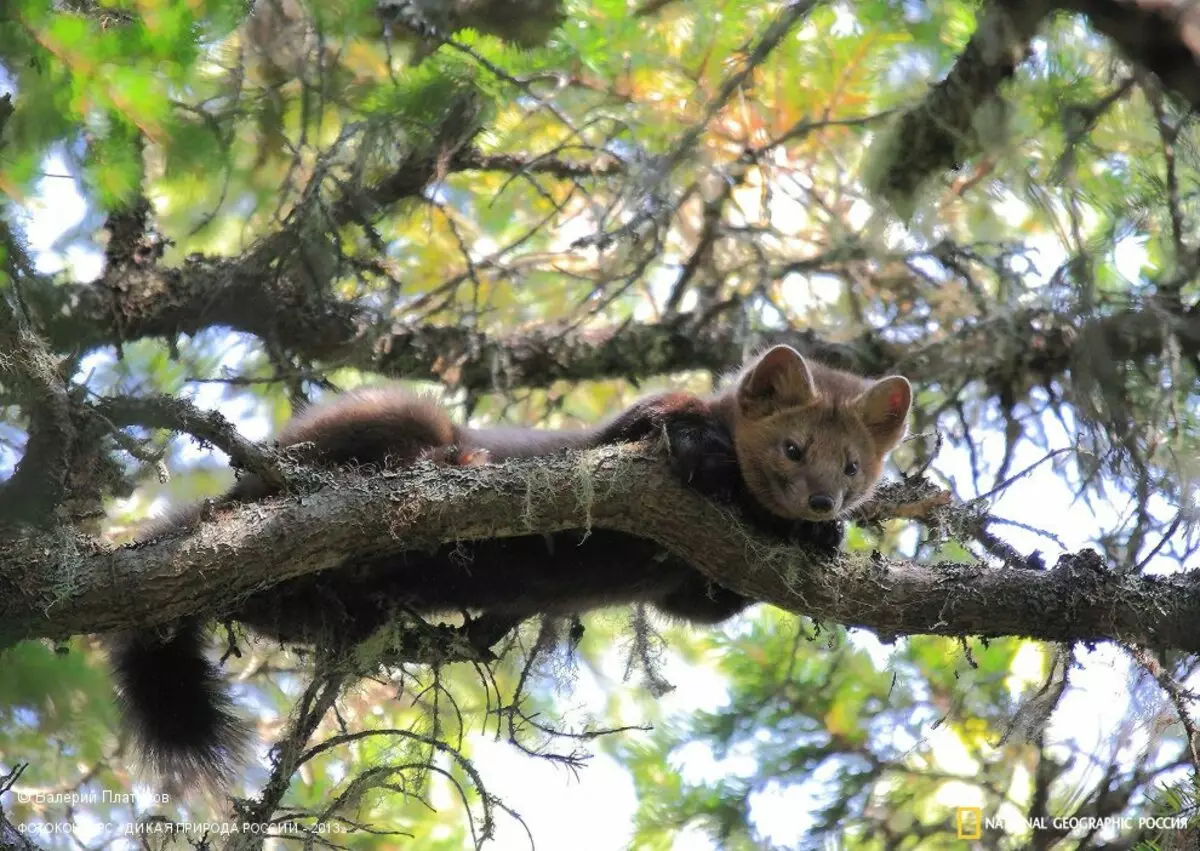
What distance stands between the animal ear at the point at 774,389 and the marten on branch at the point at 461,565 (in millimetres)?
38

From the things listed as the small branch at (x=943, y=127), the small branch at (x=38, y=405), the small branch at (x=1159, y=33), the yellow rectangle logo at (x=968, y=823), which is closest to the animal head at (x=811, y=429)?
the small branch at (x=943, y=127)

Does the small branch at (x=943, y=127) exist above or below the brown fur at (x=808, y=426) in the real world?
above

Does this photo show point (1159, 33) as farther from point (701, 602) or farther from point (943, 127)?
point (701, 602)

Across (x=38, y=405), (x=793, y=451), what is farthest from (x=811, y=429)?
(x=38, y=405)

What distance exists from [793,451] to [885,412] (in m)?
0.64

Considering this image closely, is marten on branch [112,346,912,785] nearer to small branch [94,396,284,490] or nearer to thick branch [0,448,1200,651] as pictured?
thick branch [0,448,1200,651]

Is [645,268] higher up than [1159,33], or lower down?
higher up

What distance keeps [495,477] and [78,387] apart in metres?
1.29

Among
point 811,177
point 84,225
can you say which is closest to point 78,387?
point 84,225

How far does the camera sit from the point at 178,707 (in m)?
4.47

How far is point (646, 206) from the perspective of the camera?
517cm

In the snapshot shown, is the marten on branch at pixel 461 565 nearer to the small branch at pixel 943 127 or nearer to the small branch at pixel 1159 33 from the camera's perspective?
the small branch at pixel 943 127

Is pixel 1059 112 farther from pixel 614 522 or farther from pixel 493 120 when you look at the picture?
pixel 493 120

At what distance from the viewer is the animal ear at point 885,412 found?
16.5 ft
